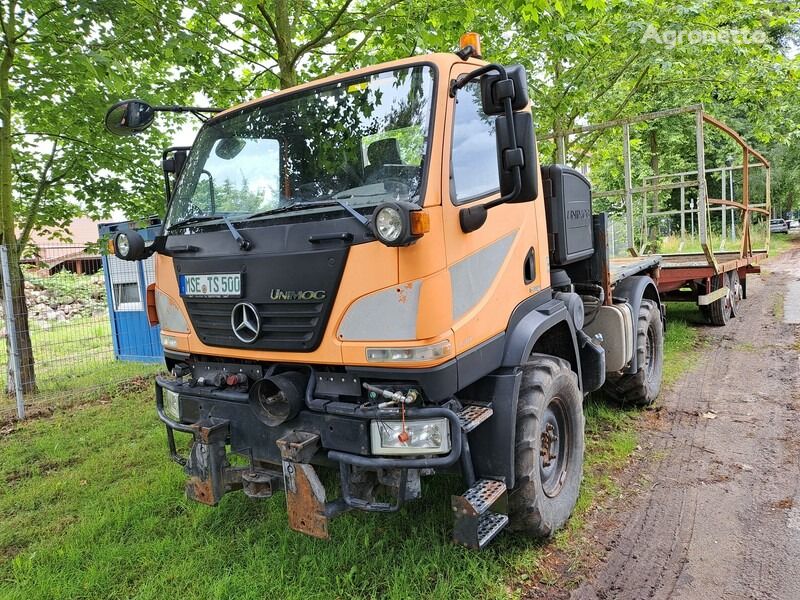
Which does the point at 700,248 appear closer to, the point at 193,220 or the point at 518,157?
the point at 518,157

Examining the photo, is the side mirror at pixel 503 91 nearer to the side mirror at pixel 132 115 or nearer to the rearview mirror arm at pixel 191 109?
the rearview mirror arm at pixel 191 109

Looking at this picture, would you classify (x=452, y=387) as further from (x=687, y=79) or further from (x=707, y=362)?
(x=687, y=79)

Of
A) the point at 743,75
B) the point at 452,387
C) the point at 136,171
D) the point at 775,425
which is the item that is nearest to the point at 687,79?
the point at 743,75

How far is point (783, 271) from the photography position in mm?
16500

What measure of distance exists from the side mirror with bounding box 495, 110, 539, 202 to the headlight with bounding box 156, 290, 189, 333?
1982 mm

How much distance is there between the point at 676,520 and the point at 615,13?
26.1ft

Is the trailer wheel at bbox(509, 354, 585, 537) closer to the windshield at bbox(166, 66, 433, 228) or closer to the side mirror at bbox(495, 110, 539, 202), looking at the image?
the side mirror at bbox(495, 110, 539, 202)

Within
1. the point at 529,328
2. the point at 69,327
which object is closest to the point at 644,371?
the point at 529,328

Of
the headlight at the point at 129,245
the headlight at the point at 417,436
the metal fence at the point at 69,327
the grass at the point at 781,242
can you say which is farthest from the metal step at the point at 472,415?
the grass at the point at 781,242

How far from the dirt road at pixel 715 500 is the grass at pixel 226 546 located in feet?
0.83

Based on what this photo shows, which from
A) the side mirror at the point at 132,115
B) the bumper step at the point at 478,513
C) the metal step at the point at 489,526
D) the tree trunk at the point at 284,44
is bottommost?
the metal step at the point at 489,526

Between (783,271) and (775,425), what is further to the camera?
(783,271)

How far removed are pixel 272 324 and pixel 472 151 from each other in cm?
134

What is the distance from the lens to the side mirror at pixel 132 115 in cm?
342
